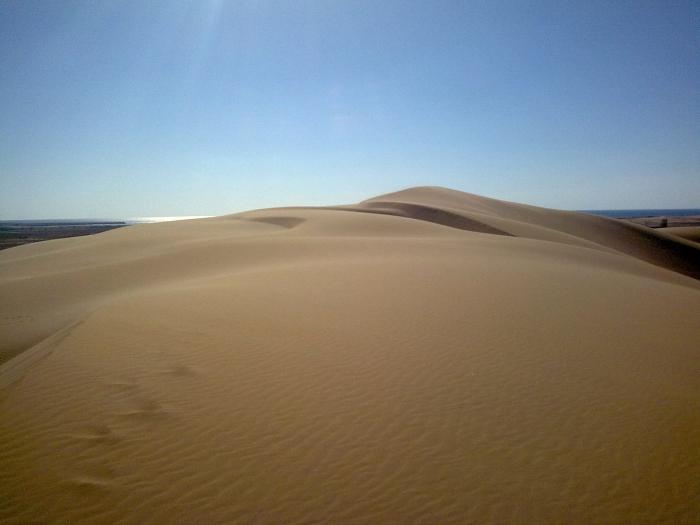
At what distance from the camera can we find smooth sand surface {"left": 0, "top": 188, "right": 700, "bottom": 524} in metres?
3.54

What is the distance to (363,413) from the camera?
15.6ft

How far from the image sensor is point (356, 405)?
4930mm

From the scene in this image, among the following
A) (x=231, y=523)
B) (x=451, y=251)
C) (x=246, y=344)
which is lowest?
(x=231, y=523)

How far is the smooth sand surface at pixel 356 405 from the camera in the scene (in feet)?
11.6

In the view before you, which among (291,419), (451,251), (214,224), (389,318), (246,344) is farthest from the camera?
(214,224)

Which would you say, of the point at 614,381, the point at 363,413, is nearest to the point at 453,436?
the point at 363,413

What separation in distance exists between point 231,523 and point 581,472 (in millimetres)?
3175

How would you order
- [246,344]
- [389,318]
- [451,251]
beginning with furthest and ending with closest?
[451,251], [389,318], [246,344]

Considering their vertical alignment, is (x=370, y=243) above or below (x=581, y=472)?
above

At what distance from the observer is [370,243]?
17.2 m

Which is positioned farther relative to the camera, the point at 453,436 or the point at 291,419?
the point at 291,419

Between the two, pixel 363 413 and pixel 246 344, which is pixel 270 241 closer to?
pixel 246 344

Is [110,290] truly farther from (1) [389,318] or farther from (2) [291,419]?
(2) [291,419]

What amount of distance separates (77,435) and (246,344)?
8.82 ft
